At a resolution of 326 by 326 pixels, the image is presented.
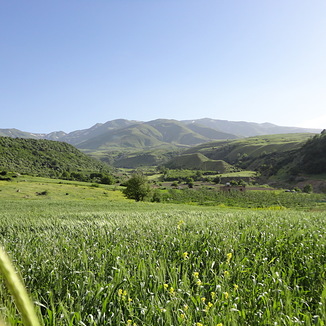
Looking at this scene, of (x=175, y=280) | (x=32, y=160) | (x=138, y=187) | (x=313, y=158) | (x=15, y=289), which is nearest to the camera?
(x=15, y=289)

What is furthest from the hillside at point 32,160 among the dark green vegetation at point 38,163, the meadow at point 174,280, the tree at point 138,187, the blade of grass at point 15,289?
the blade of grass at point 15,289

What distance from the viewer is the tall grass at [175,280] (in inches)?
109

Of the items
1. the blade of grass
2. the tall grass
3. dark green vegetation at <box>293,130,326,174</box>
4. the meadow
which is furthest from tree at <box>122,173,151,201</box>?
dark green vegetation at <box>293,130,326,174</box>

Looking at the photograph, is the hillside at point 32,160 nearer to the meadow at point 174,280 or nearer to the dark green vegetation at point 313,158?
the dark green vegetation at point 313,158

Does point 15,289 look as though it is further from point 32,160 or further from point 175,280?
point 32,160

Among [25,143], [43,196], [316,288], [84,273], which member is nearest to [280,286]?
[316,288]

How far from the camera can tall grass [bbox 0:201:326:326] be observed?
9.05 ft

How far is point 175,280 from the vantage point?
3.55m

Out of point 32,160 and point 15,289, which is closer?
point 15,289

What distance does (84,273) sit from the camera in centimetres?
383

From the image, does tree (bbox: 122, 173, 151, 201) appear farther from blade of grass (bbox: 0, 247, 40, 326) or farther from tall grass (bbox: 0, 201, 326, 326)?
blade of grass (bbox: 0, 247, 40, 326)

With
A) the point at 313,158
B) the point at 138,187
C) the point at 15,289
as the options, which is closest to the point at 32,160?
the point at 138,187

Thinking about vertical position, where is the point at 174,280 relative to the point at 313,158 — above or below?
above

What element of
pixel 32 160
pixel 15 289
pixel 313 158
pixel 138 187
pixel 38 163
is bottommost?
pixel 138 187
